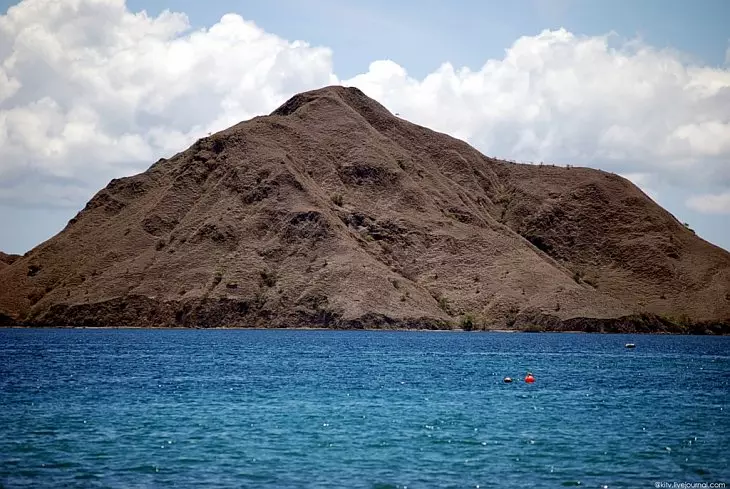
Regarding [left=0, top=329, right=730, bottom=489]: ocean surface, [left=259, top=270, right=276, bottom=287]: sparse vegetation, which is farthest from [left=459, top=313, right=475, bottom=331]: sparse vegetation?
[left=0, top=329, right=730, bottom=489]: ocean surface

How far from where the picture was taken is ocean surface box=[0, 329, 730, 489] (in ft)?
125

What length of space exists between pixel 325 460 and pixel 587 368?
6201 cm

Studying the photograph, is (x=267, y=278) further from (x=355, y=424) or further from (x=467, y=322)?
(x=355, y=424)

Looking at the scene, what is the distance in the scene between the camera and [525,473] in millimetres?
38469

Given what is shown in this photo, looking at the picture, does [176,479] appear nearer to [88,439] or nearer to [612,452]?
[88,439]

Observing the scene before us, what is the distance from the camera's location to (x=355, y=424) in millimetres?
51406

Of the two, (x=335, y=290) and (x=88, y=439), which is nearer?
(x=88, y=439)

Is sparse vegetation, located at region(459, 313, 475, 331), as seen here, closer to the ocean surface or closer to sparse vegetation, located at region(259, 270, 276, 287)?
sparse vegetation, located at region(259, 270, 276, 287)

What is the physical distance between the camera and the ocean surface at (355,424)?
125ft

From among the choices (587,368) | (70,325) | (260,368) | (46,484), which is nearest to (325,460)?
(46,484)

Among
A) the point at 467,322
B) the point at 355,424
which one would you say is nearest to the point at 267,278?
the point at 467,322

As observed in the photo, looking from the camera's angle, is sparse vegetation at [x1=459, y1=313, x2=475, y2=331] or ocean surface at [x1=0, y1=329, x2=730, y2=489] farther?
sparse vegetation at [x1=459, y1=313, x2=475, y2=331]

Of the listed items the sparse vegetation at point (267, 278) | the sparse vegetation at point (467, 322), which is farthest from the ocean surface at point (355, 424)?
the sparse vegetation at point (267, 278)

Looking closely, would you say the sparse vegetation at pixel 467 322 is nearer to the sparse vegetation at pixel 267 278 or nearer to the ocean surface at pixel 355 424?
the sparse vegetation at pixel 267 278
